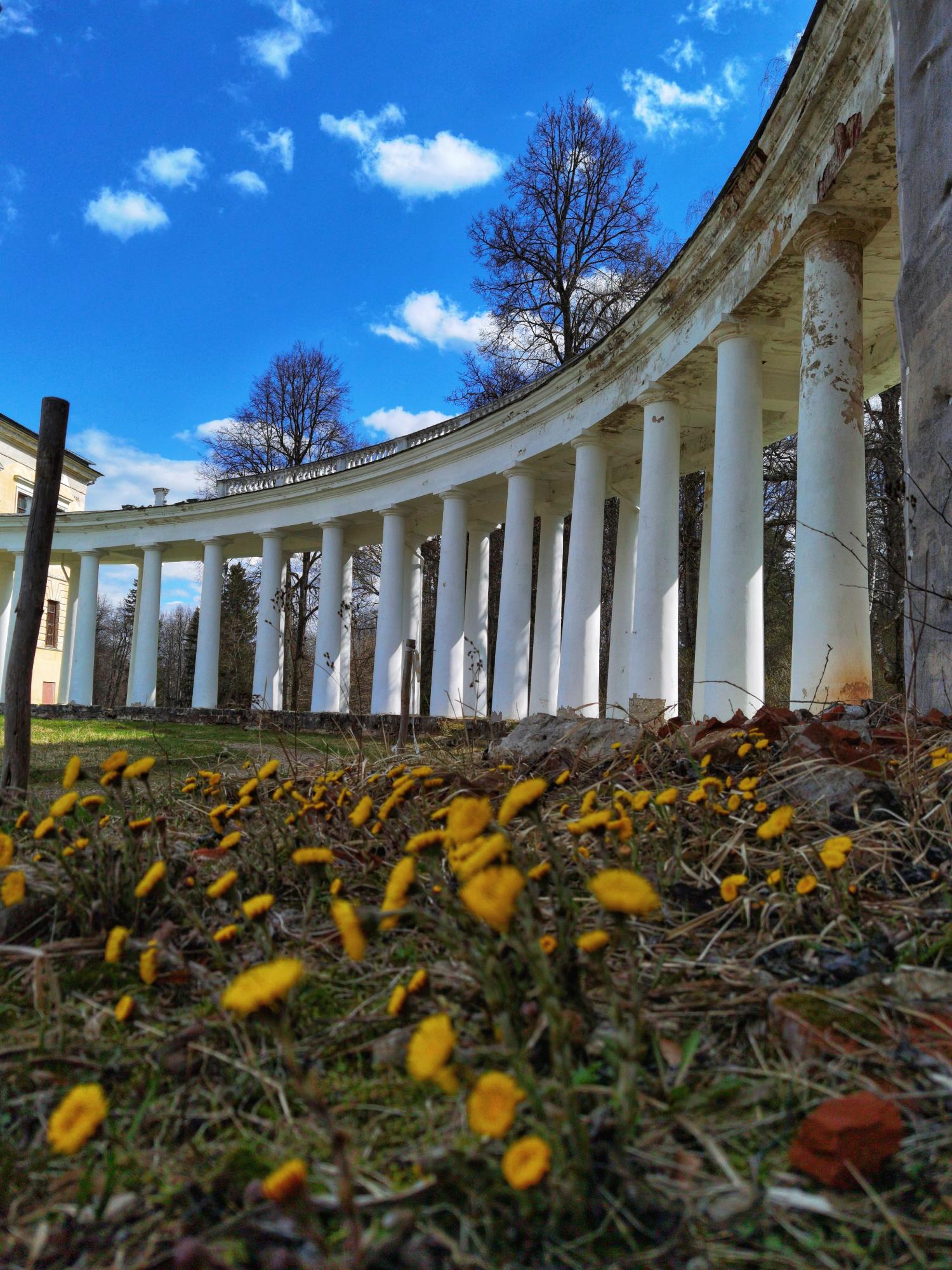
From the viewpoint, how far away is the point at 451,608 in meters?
25.1

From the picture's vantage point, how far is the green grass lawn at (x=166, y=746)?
8.05m

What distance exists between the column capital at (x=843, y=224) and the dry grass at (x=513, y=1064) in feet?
A: 33.8

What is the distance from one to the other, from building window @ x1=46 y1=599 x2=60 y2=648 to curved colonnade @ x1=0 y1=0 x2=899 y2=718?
71.8 feet

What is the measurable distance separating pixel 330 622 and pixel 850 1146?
96.2 feet

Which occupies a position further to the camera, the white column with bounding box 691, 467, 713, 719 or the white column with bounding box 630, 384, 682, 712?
the white column with bounding box 691, 467, 713, 719

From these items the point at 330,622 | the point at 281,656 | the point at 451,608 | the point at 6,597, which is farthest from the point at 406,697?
the point at 6,597

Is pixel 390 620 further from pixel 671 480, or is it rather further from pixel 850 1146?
pixel 850 1146

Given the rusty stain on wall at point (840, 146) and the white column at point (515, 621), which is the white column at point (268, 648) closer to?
the white column at point (515, 621)

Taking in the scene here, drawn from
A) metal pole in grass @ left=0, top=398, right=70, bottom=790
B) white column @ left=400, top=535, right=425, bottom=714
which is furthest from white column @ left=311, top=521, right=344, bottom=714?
metal pole in grass @ left=0, top=398, right=70, bottom=790

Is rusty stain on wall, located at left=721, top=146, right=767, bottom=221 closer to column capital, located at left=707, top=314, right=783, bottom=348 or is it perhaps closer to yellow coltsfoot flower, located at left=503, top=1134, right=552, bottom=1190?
column capital, located at left=707, top=314, right=783, bottom=348

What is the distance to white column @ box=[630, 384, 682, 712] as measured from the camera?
16297mm

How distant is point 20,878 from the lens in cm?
206

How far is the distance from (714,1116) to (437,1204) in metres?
0.55

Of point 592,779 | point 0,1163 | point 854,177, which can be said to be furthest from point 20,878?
point 854,177
